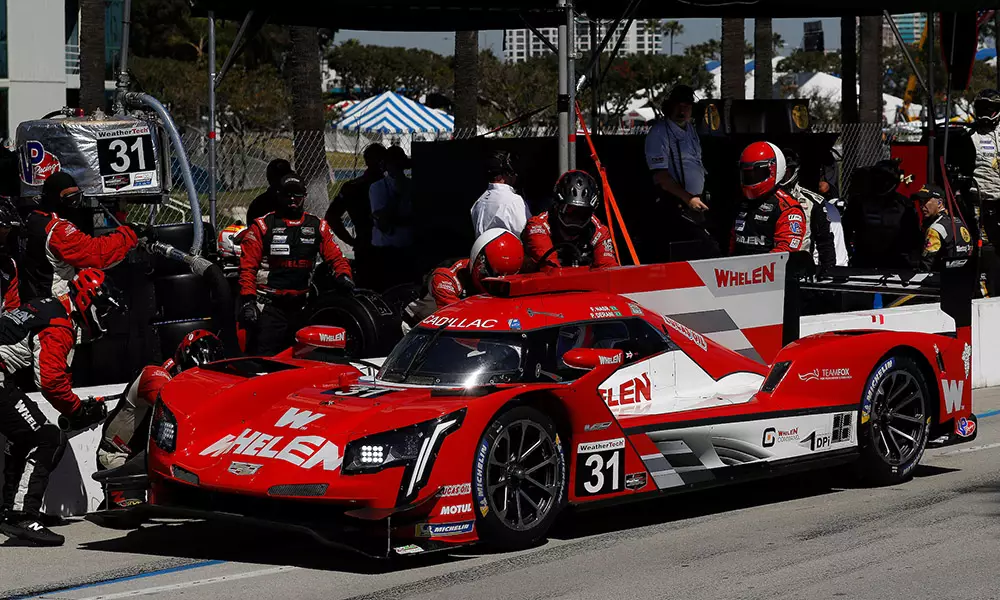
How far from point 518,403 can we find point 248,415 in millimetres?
1443

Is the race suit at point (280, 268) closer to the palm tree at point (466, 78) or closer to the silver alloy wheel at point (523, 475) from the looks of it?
the silver alloy wheel at point (523, 475)

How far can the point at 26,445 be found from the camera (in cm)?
780

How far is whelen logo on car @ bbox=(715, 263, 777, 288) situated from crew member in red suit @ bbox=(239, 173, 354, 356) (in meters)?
3.02

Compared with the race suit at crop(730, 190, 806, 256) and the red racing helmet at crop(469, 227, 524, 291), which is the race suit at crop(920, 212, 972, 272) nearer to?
the race suit at crop(730, 190, 806, 256)

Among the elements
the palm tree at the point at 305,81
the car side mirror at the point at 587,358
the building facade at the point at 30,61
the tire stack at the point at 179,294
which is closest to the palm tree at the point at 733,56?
the palm tree at the point at 305,81

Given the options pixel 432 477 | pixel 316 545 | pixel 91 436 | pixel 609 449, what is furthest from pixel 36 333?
pixel 609 449

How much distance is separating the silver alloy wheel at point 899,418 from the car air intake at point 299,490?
3593 millimetres

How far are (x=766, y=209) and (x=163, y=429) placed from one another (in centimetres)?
487

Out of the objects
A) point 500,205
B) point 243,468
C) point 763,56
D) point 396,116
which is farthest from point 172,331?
point 396,116

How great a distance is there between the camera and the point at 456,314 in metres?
7.92

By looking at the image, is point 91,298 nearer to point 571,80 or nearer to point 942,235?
point 571,80

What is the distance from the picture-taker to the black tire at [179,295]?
11.2 meters

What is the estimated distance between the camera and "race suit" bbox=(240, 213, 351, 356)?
1080cm

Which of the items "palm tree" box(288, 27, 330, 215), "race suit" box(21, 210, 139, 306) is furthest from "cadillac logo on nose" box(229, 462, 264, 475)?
"palm tree" box(288, 27, 330, 215)
